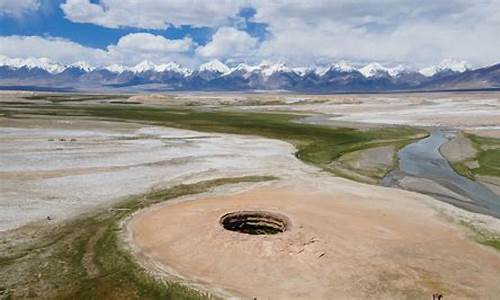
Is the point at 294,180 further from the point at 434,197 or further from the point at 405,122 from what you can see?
the point at 405,122

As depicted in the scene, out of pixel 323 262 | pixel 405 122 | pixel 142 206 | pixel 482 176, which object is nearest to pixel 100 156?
pixel 142 206

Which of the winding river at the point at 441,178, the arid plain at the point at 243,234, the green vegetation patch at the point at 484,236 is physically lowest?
the winding river at the point at 441,178

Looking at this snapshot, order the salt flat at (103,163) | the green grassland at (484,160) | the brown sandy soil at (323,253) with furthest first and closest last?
the green grassland at (484,160)
the salt flat at (103,163)
the brown sandy soil at (323,253)

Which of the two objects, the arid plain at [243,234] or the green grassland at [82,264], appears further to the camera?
the arid plain at [243,234]

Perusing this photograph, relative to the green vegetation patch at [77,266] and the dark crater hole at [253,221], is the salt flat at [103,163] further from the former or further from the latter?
the dark crater hole at [253,221]

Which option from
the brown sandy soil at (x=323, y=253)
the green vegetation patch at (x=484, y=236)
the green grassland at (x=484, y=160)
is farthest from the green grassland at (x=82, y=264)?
the green grassland at (x=484, y=160)

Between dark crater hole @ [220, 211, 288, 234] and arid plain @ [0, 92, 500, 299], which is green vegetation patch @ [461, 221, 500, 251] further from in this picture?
dark crater hole @ [220, 211, 288, 234]

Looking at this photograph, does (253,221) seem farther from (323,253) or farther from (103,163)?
(103,163)
